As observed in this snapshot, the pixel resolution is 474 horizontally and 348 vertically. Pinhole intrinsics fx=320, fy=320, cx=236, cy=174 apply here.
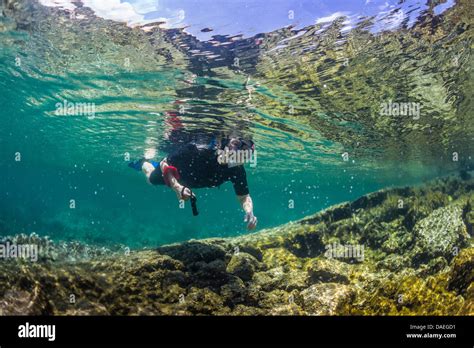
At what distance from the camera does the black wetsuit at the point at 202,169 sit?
32.5 feet

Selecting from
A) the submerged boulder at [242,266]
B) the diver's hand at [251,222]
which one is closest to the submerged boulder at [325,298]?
the submerged boulder at [242,266]

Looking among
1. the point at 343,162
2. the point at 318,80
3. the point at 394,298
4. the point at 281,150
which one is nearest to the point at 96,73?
the point at 318,80

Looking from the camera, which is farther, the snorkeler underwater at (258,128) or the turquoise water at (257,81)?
the turquoise water at (257,81)

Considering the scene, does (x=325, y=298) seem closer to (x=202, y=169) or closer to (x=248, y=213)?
(x=248, y=213)

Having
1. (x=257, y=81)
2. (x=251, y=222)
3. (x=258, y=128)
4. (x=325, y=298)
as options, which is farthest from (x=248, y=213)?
(x=258, y=128)

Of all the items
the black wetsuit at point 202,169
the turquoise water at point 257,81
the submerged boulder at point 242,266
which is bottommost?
the submerged boulder at point 242,266

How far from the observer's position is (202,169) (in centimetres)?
1038

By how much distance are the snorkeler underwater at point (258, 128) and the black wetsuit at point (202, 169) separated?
0.15 feet

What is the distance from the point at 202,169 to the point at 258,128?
30.9 ft

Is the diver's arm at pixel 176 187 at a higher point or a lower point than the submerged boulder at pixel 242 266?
higher

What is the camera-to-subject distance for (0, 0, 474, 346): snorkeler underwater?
6504 millimetres

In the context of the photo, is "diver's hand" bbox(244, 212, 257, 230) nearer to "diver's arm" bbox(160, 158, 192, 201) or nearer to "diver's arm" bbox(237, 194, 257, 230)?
"diver's arm" bbox(237, 194, 257, 230)

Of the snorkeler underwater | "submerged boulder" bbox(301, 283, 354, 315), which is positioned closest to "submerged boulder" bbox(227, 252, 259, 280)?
the snorkeler underwater
